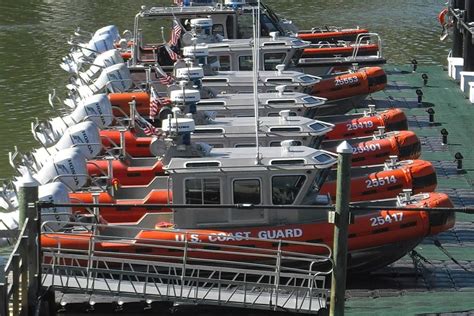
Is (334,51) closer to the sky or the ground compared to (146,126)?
closer to the sky

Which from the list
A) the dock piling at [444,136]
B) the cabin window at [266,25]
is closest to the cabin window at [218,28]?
the cabin window at [266,25]

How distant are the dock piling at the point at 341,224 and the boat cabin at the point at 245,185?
3.23 meters

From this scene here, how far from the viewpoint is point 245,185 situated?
1485cm

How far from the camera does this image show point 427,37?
1425 inches

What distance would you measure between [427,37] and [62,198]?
23.2 meters

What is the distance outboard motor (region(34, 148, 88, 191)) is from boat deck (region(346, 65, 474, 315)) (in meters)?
3.65

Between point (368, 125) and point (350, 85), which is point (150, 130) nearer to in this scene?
point (368, 125)

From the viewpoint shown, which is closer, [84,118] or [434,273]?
[434,273]

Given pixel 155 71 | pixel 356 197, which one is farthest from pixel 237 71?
pixel 356 197

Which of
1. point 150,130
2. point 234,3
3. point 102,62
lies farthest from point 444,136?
point 102,62

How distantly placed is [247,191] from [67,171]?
256 centimetres

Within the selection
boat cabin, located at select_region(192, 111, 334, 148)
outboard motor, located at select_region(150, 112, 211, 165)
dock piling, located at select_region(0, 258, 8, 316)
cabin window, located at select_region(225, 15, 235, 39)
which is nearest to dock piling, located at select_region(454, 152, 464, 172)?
boat cabin, located at select_region(192, 111, 334, 148)

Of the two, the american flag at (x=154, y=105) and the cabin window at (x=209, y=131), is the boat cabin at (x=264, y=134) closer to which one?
the cabin window at (x=209, y=131)

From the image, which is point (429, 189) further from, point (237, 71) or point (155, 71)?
point (155, 71)
